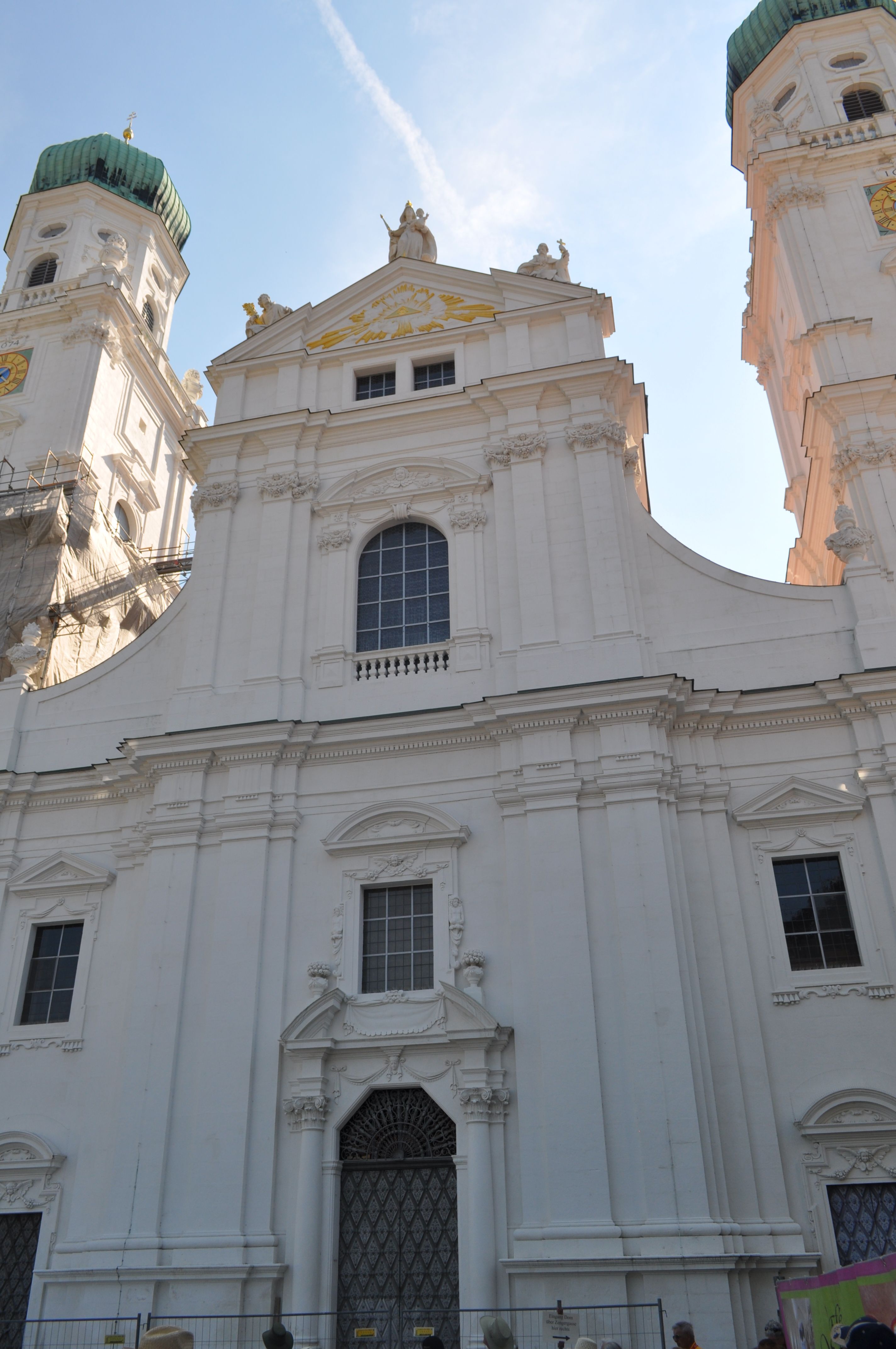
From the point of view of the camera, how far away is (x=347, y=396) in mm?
20422

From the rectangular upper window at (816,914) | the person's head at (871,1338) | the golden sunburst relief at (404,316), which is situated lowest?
the person's head at (871,1338)

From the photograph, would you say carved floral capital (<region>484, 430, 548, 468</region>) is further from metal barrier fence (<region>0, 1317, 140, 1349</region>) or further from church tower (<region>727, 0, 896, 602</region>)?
metal barrier fence (<region>0, 1317, 140, 1349</region>)

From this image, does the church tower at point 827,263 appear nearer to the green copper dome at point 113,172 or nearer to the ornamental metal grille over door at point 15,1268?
the ornamental metal grille over door at point 15,1268

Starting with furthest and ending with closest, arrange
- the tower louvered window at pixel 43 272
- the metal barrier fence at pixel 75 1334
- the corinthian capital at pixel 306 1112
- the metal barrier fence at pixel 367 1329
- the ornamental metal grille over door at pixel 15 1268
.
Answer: the tower louvered window at pixel 43 272 → the corinthian capital at pixel 306 1112 → the ornamental metal grille over door at pixel 15 1268 → the metal barrier fence at pixel 75 1334 → the metal barrier fence at pixel 367 1329

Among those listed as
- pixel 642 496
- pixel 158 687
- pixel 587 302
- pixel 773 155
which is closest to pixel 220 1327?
pixel 158 687

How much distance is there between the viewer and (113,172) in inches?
1384

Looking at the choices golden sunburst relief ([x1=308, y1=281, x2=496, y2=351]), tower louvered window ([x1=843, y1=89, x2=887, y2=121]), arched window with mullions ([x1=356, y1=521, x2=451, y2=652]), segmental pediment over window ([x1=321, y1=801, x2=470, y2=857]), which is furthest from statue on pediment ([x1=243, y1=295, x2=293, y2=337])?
tower louvered window ([x1=843, y1=89, x2=887, y2=121])

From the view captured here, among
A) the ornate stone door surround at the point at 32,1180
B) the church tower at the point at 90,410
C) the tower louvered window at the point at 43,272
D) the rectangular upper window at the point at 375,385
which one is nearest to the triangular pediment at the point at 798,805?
the ornate stone door surround at the point at 32,1180

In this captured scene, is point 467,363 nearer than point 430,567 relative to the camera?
No

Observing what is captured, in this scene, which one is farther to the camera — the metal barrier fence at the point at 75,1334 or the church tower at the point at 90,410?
the church tower at the point at 90,410

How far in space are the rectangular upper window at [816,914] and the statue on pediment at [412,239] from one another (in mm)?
14070

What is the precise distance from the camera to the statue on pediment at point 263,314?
21984 millimetres

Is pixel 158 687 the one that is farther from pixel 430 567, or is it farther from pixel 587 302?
pixel 587 302

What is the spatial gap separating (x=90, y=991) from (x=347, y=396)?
11092 millimetres
